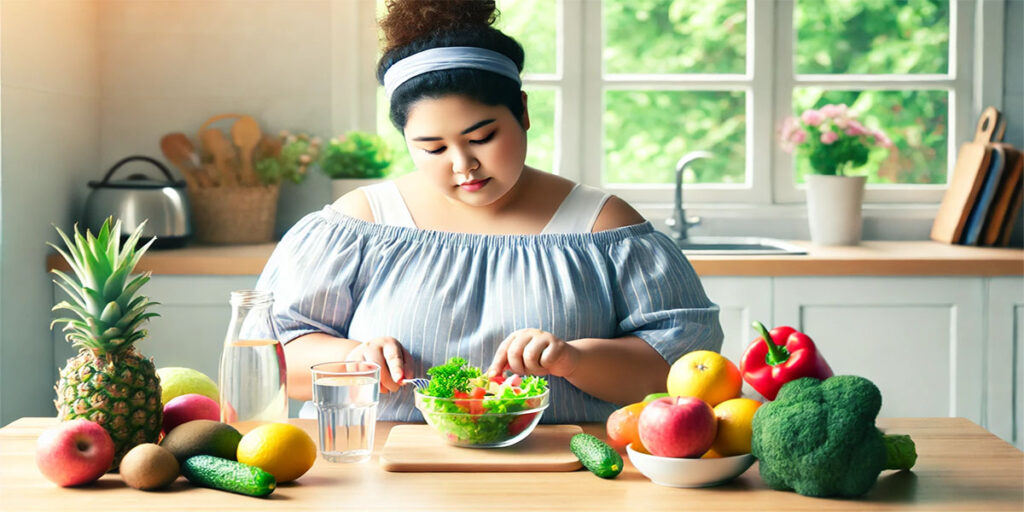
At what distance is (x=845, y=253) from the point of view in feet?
9.85

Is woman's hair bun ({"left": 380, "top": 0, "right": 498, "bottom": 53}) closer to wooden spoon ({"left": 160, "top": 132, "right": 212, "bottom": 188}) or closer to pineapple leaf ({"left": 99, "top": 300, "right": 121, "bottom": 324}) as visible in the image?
pineapple leaf ({"left": 99, "top": 300, "right": 121, "bottom": 324})

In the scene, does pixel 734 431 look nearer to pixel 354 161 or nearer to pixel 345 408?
pixel 345 408

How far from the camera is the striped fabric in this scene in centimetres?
163

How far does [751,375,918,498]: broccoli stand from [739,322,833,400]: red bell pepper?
0.18 m

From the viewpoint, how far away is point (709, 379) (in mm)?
1265

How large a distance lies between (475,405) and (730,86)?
8.10ft

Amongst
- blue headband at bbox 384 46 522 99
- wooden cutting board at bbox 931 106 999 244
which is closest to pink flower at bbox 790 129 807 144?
wooden cutting board at bbox 931 106 999 244

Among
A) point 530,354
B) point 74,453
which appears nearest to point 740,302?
point 530,354

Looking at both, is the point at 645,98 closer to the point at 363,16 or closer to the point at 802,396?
the point at 363,16

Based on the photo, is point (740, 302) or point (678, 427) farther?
point (740, 302)

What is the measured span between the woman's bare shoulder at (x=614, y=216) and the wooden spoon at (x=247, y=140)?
1750 mm

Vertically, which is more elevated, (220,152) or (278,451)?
(220,152)

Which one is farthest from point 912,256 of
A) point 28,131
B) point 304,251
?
point 28,131

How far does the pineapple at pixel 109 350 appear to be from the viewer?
119cm
